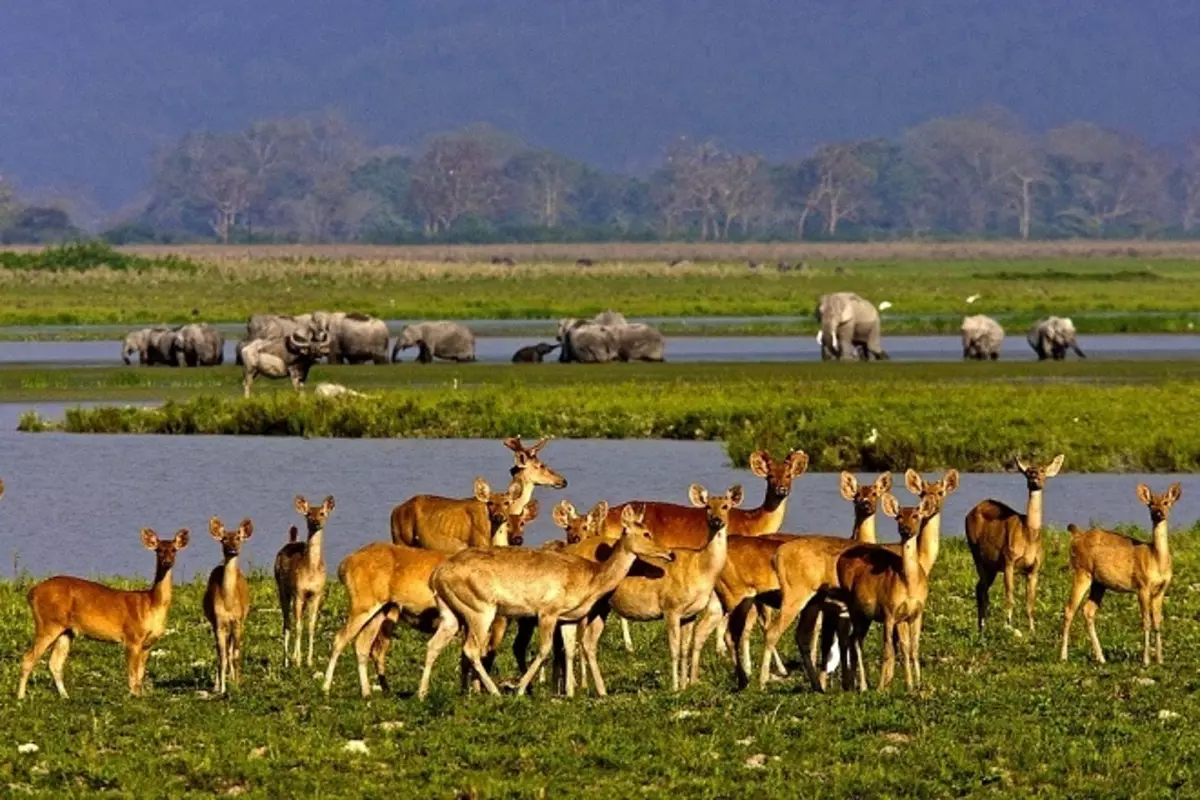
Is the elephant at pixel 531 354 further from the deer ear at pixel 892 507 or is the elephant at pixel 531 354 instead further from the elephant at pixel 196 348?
the deer ear at pixel 892 507

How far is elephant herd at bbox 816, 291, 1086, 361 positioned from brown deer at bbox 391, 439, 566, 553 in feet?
110

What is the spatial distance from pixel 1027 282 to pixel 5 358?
58.6 metres

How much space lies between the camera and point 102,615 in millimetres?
15102

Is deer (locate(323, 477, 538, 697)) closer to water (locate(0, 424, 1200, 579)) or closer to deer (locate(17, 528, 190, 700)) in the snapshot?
deer (locate(17, 528, 190, 700))

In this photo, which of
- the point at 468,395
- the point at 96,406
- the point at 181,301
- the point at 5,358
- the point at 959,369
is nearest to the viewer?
the point at 468,395

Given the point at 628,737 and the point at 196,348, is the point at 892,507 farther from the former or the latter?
the point at 196,348

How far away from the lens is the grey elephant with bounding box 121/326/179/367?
5162 centimetres

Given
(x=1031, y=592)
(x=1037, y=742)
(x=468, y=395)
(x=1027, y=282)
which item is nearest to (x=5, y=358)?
(x=468, y=395)

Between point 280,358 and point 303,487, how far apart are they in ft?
52.0

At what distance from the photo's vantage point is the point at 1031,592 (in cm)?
1841

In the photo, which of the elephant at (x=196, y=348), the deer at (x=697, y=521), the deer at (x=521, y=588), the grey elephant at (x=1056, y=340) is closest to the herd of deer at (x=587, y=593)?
the deer at (x=521, y=588)

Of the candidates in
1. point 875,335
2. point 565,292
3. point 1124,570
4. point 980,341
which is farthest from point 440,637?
point 565,292

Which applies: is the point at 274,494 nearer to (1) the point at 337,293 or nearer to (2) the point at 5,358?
(2) the point at 5,358

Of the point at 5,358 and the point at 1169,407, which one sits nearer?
the point at 1169,407
